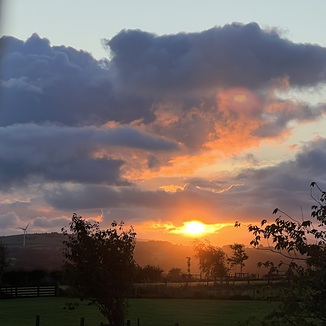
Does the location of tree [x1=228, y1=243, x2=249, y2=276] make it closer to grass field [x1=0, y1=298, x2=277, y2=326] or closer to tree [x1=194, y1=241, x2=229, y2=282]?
tree [x1=194, y1=241, x2=229, y2=282]

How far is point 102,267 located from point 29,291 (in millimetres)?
46288

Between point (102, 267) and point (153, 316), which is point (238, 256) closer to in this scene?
point (153, 316)

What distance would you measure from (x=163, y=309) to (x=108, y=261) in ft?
74.8

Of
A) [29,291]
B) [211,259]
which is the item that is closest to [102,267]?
[29,291]

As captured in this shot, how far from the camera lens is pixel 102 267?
2281 centimetres

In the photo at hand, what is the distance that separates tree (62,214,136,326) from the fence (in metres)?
44.2

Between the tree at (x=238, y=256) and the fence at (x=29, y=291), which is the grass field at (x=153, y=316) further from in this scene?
the tree at (x=238, y=256)

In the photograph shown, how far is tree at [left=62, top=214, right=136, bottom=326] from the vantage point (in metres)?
22.5

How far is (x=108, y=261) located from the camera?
23.0m

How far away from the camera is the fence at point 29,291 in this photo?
65125mm

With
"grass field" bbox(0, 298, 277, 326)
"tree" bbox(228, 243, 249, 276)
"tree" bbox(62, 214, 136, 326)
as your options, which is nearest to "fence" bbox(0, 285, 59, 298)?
"grass field" bbox(0, 298, 277, 326)

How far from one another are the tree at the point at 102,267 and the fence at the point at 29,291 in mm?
44241

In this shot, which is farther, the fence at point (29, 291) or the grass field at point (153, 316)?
the fence at point (29, 291)

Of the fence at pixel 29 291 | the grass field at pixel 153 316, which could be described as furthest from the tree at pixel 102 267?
the fence at pixel 29 291
